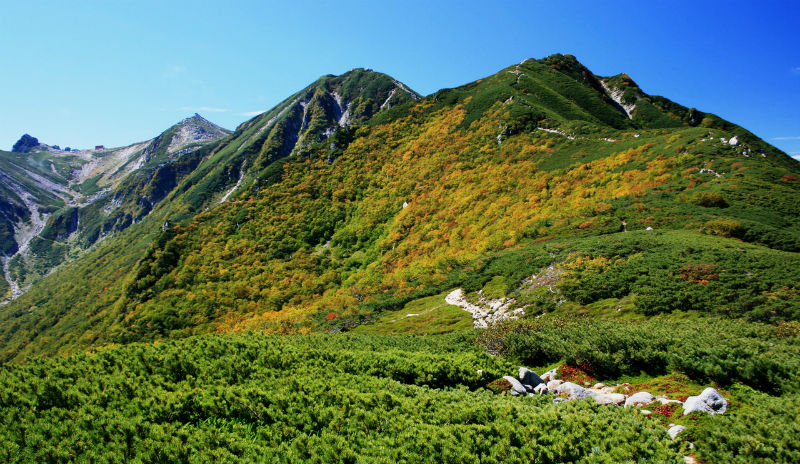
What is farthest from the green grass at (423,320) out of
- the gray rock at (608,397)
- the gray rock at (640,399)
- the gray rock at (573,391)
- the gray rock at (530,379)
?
the gray rock at (640,399)

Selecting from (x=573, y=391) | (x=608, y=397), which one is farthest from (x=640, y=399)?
(x=573, y=391)

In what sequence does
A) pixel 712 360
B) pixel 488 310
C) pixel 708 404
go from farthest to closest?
pixel 488 310 → pixel 712 360 → pixel 708 404

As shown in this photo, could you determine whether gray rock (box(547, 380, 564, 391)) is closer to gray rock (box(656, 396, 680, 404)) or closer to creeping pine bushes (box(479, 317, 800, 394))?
creeping pine bushes (box(479, 317, 800, 394))

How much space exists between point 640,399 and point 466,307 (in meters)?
26.6

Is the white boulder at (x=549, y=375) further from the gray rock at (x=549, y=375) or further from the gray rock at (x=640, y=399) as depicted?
the gray rock at (x=640, y=399)

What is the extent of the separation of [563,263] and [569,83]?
317ft

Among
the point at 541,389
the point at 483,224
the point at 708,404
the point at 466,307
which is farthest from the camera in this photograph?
the point at 483,224

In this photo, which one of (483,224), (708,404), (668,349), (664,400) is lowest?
(664,400)

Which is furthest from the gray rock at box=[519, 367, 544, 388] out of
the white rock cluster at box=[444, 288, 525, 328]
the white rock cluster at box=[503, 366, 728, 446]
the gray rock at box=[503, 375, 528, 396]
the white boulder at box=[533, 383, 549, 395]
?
the white rock cluster at box=[444, 288, 525, 328]

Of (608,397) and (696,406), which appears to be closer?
(696,406)

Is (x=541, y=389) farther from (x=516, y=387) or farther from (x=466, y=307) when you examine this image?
(x=466, y=307)

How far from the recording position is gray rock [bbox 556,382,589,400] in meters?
13.2

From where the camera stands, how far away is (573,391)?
13398 mm

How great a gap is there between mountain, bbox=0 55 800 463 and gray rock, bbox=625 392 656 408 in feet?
3.32
